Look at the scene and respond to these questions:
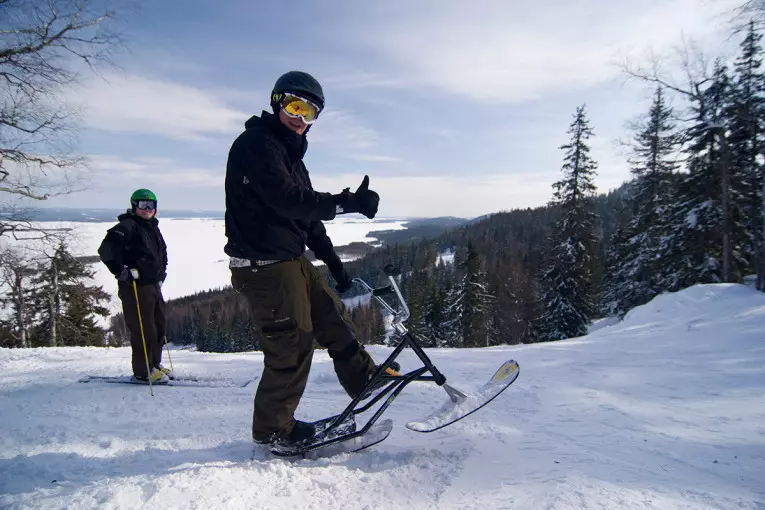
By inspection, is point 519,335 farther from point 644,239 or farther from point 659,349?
point 659,349

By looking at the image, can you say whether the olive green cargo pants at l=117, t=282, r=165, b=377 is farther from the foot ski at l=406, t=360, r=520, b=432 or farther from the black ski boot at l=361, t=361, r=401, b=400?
the foot ski at l=406, t=360, r=520, b=432

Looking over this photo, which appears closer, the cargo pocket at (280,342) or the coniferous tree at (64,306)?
the cargo pocket at (280,342)

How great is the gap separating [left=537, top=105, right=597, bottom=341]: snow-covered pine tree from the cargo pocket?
25129 millimetres

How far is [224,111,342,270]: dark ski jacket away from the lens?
8.66ft

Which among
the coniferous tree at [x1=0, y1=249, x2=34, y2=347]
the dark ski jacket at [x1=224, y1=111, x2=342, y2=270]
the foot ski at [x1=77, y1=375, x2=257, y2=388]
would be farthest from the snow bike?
the coniferous tree at [x1=0, y1=249, x2=34, y2=347]

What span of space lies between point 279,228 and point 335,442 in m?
1.65

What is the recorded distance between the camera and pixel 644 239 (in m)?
25.2

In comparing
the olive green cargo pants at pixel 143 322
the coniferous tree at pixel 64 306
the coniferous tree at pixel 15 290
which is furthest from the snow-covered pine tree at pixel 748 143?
the coniferous tree at pixel 64 306

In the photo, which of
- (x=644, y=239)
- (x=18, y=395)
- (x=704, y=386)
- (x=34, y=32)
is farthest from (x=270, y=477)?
(x=644, y=239)

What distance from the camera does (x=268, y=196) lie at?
2.63 m

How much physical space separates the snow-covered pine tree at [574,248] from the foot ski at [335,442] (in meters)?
24.7

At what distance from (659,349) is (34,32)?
14333 mm

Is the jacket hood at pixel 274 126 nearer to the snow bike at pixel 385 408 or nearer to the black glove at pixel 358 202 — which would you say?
the black glove at pixel 358 202

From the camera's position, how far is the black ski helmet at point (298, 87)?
285 centimetres
